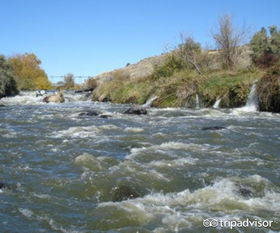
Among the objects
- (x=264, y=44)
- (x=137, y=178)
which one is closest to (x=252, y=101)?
(x=137, y=178)

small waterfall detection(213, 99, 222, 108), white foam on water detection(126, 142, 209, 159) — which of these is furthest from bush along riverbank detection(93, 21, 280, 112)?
white foam on water detection(126, 142, 209, 159)

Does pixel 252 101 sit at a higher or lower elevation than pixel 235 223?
higher

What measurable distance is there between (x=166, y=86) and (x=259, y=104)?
8.34m

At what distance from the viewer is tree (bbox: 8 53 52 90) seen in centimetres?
7749

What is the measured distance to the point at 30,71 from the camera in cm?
8075

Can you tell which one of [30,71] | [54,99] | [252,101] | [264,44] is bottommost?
[54,99]

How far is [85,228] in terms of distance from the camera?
245 inches

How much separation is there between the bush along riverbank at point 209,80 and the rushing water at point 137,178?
921 cm

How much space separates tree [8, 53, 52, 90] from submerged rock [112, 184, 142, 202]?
226 feet

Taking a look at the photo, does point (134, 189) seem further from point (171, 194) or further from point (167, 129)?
point (167, 129)

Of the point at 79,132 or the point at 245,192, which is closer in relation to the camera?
the point at 245,192

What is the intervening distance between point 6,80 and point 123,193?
43612mm

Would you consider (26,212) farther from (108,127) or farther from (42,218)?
(108,127)

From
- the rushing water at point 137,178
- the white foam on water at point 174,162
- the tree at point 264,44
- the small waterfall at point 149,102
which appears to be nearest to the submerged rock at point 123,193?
the rushing water at point 137,178
